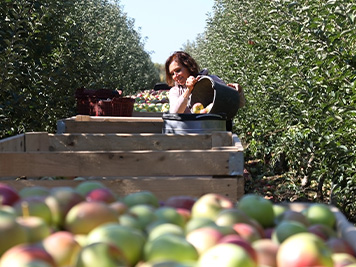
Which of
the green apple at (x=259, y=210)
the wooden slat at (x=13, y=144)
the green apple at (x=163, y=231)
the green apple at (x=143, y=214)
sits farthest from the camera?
the wooden slat at (x=13, y=144)

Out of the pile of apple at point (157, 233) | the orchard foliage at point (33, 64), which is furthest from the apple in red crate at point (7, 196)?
the orchard foliage at point (33, 64)

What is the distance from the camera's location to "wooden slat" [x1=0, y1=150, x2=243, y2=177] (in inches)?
109

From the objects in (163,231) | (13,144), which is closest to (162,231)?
(163,231)

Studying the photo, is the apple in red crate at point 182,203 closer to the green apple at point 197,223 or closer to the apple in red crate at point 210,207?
the apple in red crate at point 210,207

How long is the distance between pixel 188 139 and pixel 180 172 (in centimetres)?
71

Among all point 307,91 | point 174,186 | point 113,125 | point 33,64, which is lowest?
point 174,186

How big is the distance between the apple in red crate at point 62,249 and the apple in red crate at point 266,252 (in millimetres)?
414

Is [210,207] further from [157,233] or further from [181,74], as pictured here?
[181,74]

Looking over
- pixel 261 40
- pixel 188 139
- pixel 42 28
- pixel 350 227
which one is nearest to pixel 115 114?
pixel 42 28

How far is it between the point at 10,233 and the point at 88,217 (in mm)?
211

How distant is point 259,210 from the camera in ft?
5.03

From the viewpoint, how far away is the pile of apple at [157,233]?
1.08 m

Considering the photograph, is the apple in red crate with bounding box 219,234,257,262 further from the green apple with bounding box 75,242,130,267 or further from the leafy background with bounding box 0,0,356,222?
the leafy background with bounding box 0,0,356,222

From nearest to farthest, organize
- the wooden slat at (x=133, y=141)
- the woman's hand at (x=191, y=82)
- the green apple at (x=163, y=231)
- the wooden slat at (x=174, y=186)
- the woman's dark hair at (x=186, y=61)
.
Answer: the green apple at (x=163, y=231) → the wooden slat at (x=174, y=186) → the wooden slat at (x=133, y=141) → the woman's hand at (x=191, y=82) → the woman's dark hair at (x=186, y=61)
